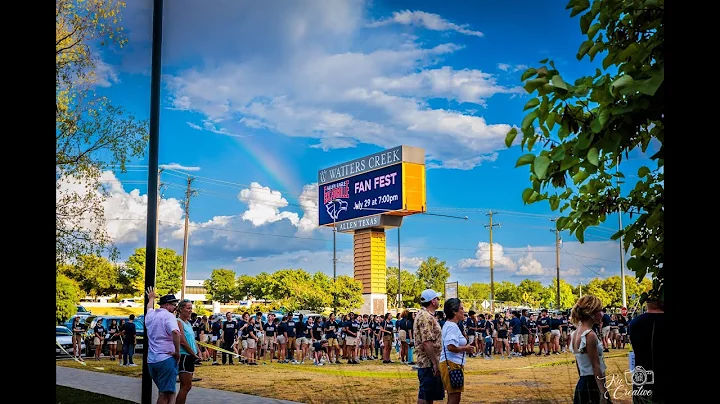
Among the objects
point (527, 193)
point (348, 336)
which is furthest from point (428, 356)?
point (348, 336)

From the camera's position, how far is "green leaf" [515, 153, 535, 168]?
2802 mm

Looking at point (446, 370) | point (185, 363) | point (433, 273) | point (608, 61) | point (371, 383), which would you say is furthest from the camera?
point (433, 273)

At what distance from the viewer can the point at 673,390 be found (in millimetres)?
1367

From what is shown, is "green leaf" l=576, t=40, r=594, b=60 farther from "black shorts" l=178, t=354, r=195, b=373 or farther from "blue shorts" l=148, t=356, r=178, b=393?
"black shorts" l=178, t=354, r=195, b=373

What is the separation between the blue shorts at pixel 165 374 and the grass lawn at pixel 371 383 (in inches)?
133

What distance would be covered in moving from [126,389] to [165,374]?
8.11 metres

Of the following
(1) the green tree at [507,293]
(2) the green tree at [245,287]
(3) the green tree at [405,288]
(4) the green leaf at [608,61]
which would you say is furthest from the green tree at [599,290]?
(4) the green leaf at [608,61]

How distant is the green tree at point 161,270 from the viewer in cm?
7656

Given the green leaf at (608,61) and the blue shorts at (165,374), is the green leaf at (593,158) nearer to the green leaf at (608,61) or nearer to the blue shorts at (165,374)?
the green leaf at (608,61)

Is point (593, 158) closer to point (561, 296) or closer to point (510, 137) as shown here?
point (510, 137)

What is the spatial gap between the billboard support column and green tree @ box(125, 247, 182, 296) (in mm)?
31350

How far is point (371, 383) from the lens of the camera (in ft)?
55.8
